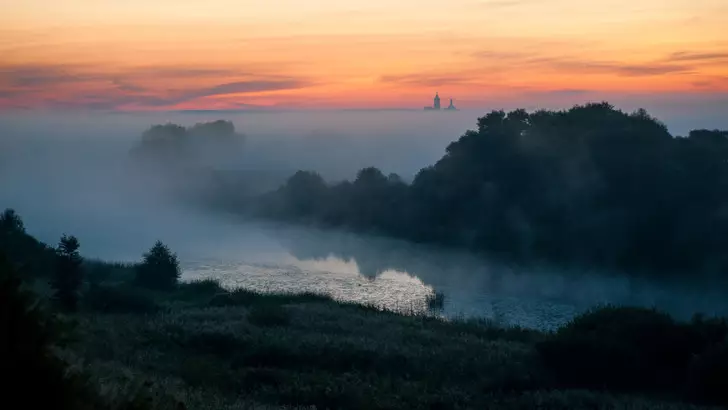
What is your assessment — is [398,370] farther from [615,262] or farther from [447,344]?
[615,262]

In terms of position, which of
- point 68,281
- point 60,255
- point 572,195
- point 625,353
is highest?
point 572,195

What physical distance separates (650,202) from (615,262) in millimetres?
4314

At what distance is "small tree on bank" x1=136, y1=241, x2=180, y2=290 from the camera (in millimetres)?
31250

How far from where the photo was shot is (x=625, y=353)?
52.4 feet

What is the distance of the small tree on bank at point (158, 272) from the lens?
3125 centimetres

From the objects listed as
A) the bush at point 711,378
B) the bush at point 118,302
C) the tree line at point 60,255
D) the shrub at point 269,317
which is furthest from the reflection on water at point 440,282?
the bush at point 711,378

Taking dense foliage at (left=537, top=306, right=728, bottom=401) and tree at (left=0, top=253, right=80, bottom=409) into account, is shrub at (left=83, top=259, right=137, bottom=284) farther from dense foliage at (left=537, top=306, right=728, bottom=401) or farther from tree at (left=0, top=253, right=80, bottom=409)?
tree at (left=0, top=253, right=80, bottom=409)

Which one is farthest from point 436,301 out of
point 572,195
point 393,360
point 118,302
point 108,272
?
point 572,195

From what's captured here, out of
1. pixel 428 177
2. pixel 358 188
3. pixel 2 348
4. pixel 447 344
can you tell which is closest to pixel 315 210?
pixel 358 188

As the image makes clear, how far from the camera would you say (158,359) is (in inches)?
631

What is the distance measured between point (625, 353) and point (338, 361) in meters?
6.36

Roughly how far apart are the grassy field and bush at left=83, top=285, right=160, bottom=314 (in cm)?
20

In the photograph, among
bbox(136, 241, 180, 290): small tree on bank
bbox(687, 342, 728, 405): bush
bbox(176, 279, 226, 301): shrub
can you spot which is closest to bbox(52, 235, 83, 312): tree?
bbox(176, 279, 226, 301): shrub

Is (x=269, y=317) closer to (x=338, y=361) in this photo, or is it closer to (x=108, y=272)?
(x=338, y=361)
